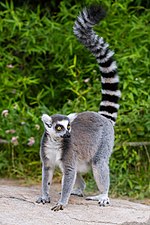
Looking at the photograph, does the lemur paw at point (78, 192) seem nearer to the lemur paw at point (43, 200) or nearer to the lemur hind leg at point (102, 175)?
the lemur hind leg at point (102, 175)

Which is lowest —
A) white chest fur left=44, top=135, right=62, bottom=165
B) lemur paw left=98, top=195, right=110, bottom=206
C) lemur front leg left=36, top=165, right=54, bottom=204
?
lemur paw left=98, top=195, right=110, bottom=206

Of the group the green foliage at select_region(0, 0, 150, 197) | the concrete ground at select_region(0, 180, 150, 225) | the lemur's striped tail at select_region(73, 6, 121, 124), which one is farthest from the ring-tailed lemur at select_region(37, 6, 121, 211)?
the green foliage at select_region(0, 0, 150, 197)

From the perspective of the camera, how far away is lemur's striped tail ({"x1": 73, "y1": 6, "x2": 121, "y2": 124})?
227 inches

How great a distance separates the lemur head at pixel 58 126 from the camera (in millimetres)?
5164

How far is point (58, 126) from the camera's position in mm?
5172

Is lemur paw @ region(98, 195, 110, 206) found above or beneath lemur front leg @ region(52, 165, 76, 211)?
beneath

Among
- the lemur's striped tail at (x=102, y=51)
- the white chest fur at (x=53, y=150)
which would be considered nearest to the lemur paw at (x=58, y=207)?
the white chest fur at (x=53, y=150)

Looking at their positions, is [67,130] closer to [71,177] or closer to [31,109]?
[71,177]

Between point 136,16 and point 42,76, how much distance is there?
1513 millimetres

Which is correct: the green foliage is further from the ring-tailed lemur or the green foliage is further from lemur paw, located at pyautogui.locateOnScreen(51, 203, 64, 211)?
lemur paw, located at pyautogui.locateOnScreen(51, 203, 64, 211)

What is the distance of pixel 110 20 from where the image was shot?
317 inches

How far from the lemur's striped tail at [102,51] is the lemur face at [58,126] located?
83 cm

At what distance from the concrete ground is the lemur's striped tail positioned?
94cm

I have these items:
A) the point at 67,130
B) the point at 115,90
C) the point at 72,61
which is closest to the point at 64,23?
the point at 72,61
